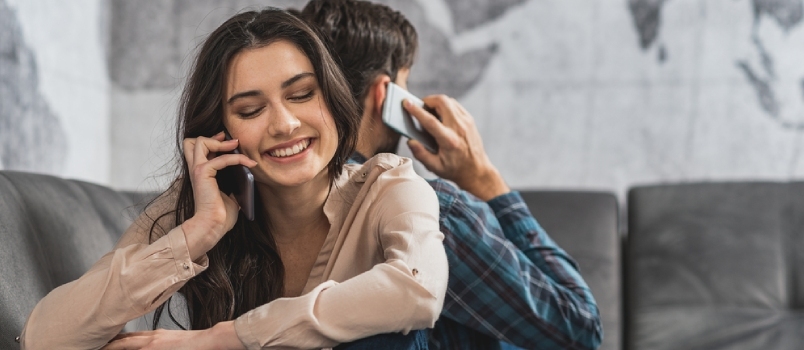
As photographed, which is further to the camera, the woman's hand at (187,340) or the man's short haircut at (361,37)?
the man's short haircut at (361,37)

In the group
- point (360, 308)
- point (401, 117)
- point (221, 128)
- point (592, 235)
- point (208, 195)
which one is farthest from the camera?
point (592, 235)

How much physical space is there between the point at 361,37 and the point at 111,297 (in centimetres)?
77

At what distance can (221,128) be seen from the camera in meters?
1.33

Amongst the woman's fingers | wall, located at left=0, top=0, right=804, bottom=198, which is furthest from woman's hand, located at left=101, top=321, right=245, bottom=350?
wall, located at left=0, top=0, right=804, bottom=198

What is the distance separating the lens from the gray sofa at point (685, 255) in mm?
2004

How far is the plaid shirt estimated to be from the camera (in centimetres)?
136

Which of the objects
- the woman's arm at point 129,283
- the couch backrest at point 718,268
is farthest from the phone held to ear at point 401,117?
the couch backrest at point 718,268

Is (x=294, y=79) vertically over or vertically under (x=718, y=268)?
over

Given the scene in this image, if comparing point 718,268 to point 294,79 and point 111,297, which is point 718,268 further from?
point 111,297

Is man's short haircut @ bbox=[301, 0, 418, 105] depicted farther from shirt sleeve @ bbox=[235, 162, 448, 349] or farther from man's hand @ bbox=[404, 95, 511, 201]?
shirt sleeve @ bbox=[235, 162, 448, 349]

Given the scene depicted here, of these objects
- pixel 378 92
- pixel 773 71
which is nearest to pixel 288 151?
pixel 378 92

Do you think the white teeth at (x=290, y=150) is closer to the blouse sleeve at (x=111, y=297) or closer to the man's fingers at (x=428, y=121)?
the blouse sleeve at (x=111, y=297)

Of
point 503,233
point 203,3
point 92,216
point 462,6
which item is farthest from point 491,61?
point 92,216

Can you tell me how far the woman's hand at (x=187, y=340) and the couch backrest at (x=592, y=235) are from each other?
1240 mm
